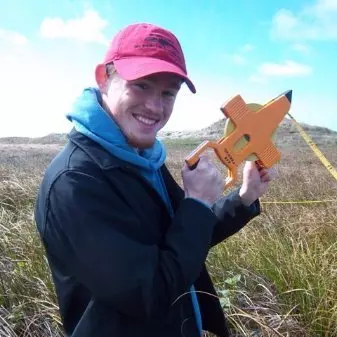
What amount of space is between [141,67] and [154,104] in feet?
0.47

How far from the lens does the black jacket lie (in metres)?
1.36

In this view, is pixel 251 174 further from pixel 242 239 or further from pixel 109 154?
pixel 242 239

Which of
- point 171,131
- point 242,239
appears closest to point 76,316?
point 242,239

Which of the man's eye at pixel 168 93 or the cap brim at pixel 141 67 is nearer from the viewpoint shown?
the cap brim at pixel 141 67

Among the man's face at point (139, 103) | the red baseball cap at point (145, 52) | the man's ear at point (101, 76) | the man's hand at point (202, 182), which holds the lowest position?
the man's hand at point (202, 182)

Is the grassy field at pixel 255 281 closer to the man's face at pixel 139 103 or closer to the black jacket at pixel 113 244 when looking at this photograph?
the black jacket at pixel 113 244

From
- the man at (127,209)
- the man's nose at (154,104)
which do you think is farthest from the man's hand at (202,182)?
the man's nose at (154,104)

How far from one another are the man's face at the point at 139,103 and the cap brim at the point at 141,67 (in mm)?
32

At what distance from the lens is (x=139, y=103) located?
159 cm

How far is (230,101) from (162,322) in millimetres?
885

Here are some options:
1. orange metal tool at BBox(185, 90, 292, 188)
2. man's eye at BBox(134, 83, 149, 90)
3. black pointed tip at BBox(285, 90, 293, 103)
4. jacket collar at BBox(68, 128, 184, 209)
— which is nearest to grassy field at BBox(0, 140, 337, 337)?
orange metal tool at BBox(185, 90, 292, 188)

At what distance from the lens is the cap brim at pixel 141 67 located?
1.52 meters

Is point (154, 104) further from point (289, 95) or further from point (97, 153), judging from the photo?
point (289, 95)

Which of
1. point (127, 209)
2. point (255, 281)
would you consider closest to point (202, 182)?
point (127, 209)
